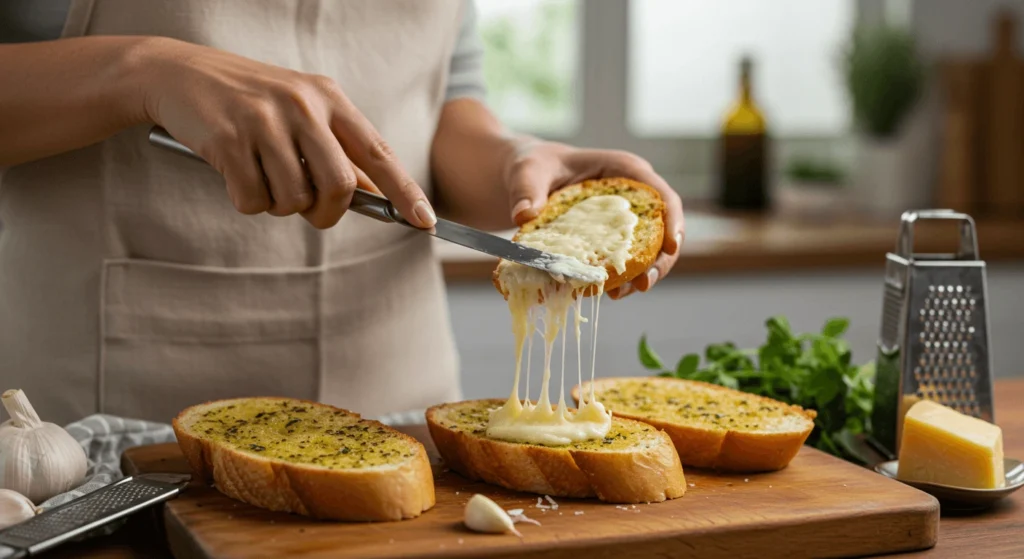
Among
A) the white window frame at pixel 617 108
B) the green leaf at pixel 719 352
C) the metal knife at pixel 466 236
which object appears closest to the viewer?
the metal knife at pixel 466 236

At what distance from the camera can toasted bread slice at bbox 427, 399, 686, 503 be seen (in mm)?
1285

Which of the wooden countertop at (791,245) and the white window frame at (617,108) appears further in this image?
the white window frame at (617,108)

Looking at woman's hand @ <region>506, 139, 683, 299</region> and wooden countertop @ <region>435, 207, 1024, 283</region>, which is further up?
woman's hand @ <region>506, 139, 683, 299</region>

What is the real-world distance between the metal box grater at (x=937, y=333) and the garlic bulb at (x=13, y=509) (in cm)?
108

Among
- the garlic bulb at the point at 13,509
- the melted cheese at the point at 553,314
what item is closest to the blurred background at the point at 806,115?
the melted cheese at the point at 553,314

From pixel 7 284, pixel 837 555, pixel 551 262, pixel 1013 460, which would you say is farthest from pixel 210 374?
pixel 1013 460

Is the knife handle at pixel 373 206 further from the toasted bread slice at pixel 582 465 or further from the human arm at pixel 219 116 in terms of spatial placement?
the toasted bread slice at pixel 582 465

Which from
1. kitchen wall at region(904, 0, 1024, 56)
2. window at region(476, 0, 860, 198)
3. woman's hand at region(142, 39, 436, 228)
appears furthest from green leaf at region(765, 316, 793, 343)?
kitchen wall at region(904, 0, 1024, 56)

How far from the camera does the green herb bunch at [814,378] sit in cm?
164

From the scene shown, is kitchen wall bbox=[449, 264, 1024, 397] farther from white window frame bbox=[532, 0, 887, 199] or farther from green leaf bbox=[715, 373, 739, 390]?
green leaf bbox=[715, 373, 739, 390]

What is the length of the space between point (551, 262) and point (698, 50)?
2.89m

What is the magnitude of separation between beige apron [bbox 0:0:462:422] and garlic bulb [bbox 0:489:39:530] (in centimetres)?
53

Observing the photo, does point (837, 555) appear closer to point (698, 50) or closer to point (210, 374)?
point (210, 374)

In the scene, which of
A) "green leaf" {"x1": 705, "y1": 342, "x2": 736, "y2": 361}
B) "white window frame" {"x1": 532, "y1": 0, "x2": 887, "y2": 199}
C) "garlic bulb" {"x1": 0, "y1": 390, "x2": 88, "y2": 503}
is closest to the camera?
"garlic bulb" {"x1": 0, "y1": 390, "x2": 88, "y2": 503}
